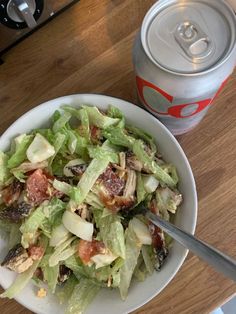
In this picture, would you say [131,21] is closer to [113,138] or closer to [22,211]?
[113,138]

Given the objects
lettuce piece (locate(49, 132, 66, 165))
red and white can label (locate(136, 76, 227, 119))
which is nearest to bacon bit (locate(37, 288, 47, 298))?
lettuce piece (locate(49, 132, 66, 165))

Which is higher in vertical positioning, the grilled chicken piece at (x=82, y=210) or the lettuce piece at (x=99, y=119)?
the lettuce piece at (x=99, y=119)

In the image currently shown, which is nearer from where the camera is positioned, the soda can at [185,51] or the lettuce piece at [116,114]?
the soda can at [185,51]

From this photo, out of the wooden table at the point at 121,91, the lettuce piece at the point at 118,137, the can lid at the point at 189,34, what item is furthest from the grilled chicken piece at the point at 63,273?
the can lid at the point at 189,34

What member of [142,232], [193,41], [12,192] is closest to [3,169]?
[12,192]

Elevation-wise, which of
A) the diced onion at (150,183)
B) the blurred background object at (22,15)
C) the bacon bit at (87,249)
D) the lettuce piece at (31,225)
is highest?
the blurred background object at (22,15)


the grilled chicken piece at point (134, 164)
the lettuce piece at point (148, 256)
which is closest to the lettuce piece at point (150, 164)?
the grilled chicken piece at point (134, 164)

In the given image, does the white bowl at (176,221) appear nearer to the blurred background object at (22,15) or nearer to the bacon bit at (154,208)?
the bacon bit at (154,208)

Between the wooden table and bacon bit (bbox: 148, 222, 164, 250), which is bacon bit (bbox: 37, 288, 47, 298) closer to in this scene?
the wooden table

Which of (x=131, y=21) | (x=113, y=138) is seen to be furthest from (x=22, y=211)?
(x=131, y=21)
